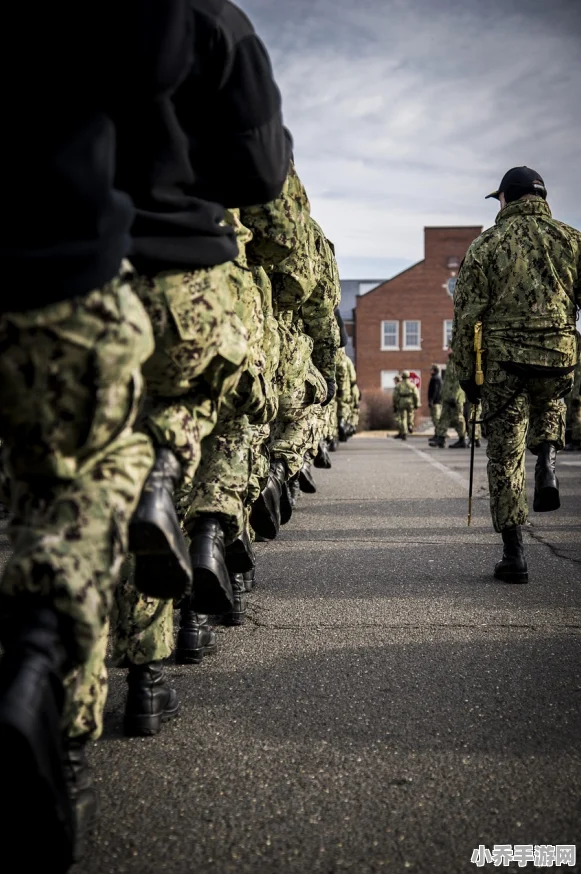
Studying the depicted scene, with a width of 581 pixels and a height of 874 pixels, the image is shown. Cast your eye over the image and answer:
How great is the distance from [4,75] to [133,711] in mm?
2017

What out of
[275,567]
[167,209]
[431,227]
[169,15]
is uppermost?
[431,227]

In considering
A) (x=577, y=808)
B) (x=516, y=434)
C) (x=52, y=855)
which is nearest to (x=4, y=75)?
(x=52, y=855)

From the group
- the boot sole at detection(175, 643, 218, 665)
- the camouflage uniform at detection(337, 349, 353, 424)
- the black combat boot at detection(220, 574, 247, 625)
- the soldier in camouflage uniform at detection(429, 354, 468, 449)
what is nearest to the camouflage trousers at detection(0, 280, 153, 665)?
the boot sole at detection(175, 643, 218, 665)

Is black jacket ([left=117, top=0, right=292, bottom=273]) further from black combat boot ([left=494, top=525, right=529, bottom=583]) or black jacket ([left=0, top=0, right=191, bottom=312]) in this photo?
black combat boot ([left=494, top=525, right=529, bottom=583])

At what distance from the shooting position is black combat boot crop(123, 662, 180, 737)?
3104 millimetres

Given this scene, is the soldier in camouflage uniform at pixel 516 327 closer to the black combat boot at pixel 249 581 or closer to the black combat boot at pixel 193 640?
the black combat boot at pixel 249 581

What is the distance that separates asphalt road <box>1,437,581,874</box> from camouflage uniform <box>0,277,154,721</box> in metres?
0.75

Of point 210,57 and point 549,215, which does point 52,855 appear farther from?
point 549,215

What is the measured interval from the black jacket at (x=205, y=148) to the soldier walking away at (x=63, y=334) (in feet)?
1.14

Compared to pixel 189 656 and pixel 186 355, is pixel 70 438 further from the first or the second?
pixel 189 656

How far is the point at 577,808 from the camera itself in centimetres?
250

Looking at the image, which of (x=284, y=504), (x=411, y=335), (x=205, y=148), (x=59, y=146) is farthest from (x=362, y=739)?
(x=411, y=335)

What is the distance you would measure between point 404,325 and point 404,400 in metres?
29.5

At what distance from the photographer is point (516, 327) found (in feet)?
18.7
